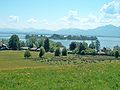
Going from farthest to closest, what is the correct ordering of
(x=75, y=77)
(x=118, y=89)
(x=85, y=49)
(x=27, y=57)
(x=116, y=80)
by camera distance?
(x=85, y=49), (x=27, y=57), (x=75, y=77), (x=116, y=80), (x=118, y=89)

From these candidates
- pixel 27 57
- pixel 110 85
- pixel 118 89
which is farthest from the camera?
pixel 27 57

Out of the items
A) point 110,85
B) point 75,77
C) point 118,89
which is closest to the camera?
point 118,89

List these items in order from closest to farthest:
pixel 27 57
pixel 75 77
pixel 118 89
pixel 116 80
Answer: pixel 118 89, pixel 116 80, pixel 75 77, pixel 27 57

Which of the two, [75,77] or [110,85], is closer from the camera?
[110,85]

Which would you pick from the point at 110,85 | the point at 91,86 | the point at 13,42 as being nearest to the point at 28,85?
the point at 91,86

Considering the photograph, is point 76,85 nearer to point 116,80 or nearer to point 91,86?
point 91,86

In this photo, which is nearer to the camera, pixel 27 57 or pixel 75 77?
pixel 75 77

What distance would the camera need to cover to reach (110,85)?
663 inches

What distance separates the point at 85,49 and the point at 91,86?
557ft

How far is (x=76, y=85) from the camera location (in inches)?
651

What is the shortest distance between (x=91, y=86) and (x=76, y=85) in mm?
772

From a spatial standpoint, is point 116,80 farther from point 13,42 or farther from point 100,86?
point 13,42

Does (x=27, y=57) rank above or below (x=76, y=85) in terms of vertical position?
below

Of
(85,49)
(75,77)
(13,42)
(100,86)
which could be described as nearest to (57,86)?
(100,86)
